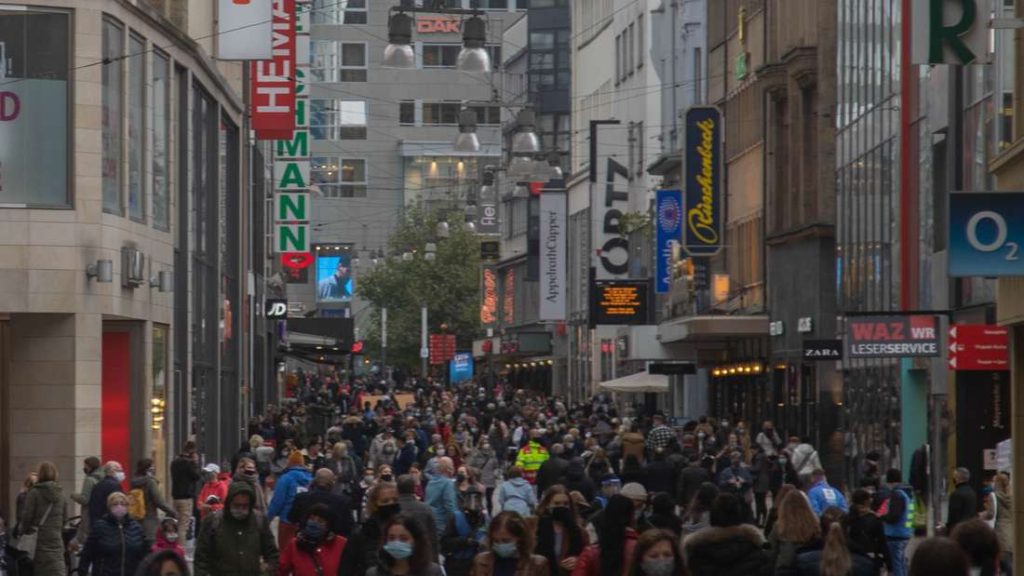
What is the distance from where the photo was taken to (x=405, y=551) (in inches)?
518

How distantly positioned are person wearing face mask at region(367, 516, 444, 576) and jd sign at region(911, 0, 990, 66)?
24.6 feet

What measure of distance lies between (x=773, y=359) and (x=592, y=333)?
32477 mm

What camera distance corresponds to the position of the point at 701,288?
62188 mm

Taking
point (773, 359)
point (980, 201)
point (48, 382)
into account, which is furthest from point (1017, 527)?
point (773, 359)

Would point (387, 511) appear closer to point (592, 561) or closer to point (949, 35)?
point (592, 561)

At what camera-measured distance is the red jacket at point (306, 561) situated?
15.6 m

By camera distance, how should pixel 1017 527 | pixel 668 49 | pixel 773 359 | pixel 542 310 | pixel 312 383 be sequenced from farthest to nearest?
pixel 312 383 → pixel 542 310 → pixel 668 49 → pixel 773 359 → pixel 1017 527

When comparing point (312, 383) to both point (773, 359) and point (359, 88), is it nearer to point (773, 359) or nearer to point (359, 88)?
point (359, 88)

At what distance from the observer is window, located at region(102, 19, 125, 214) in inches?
1243

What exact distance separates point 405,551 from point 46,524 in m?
9.90

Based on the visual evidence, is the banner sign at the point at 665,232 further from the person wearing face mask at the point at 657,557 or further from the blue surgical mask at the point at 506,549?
the person wearing face mask at the point at 657,557

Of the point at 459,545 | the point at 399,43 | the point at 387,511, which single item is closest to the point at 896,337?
the point at 399,43

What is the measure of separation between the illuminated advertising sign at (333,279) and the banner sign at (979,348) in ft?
304

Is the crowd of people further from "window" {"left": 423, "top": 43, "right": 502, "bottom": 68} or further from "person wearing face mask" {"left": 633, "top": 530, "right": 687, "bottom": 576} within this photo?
"window" {"left": 423, "top": 43, "right": 502, "bottom": 68}
